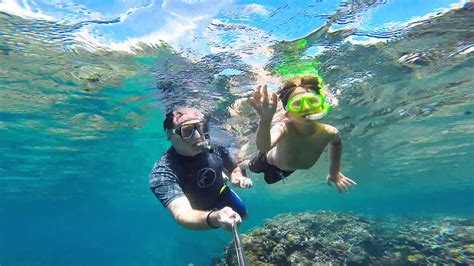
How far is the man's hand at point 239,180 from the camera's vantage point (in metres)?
5.86

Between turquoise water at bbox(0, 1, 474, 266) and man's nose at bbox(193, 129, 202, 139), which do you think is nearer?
man's nose at bbox(193, 129, 202, 139)

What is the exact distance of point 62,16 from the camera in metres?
7.90

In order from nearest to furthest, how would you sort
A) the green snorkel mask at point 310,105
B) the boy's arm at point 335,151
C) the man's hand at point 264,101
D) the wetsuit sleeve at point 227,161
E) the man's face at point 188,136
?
the man's hand at point 264,101 → the green snorkel mask at point 310,105 → the man's face at point 188,136 → the boy's arm at point 335,151 → the wetsuit sleeve at point 227,161

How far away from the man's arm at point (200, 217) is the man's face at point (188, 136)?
1459 mm

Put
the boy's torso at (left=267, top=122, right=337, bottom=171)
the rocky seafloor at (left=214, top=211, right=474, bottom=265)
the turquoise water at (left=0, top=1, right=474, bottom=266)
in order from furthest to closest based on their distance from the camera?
the rocky seafloor at (left=214, top=211, right=474, bottom=265)
the turquoise water at (left=0, top=1, right=474, bottom=266)
the boy's torso at (left=267, top=122, right=337, bottom=171)

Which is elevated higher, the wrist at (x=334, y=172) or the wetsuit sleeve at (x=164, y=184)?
the wrist at (x=334, y=172)

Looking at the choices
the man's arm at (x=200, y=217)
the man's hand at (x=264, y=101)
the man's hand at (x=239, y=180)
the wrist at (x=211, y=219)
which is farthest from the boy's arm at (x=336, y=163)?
the wrist at (x=211, y=219)

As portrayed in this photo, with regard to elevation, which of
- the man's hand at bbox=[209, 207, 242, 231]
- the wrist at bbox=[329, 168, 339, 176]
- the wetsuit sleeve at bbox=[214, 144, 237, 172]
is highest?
the wetsuit sleeve at bbox=[214, 144, 237, 172]

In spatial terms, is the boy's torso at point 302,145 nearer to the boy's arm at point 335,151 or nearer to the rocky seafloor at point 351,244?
the boy's arm at point 335,151

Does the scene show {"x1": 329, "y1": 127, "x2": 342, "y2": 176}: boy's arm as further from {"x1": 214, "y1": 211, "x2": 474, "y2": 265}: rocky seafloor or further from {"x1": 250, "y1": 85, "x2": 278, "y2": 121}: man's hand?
{"x1": 214, "y1": 211, "x2": 474, "y2": 265}: rocky seafloor

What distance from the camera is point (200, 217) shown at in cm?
332

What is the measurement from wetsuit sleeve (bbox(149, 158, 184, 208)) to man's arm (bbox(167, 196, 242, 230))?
0.61ft

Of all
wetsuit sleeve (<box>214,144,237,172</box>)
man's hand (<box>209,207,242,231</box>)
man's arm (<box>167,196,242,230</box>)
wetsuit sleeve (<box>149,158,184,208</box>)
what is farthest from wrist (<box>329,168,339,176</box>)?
man's hand (<box>209,207,242,231</box>)

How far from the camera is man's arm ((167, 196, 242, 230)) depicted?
116 inches
